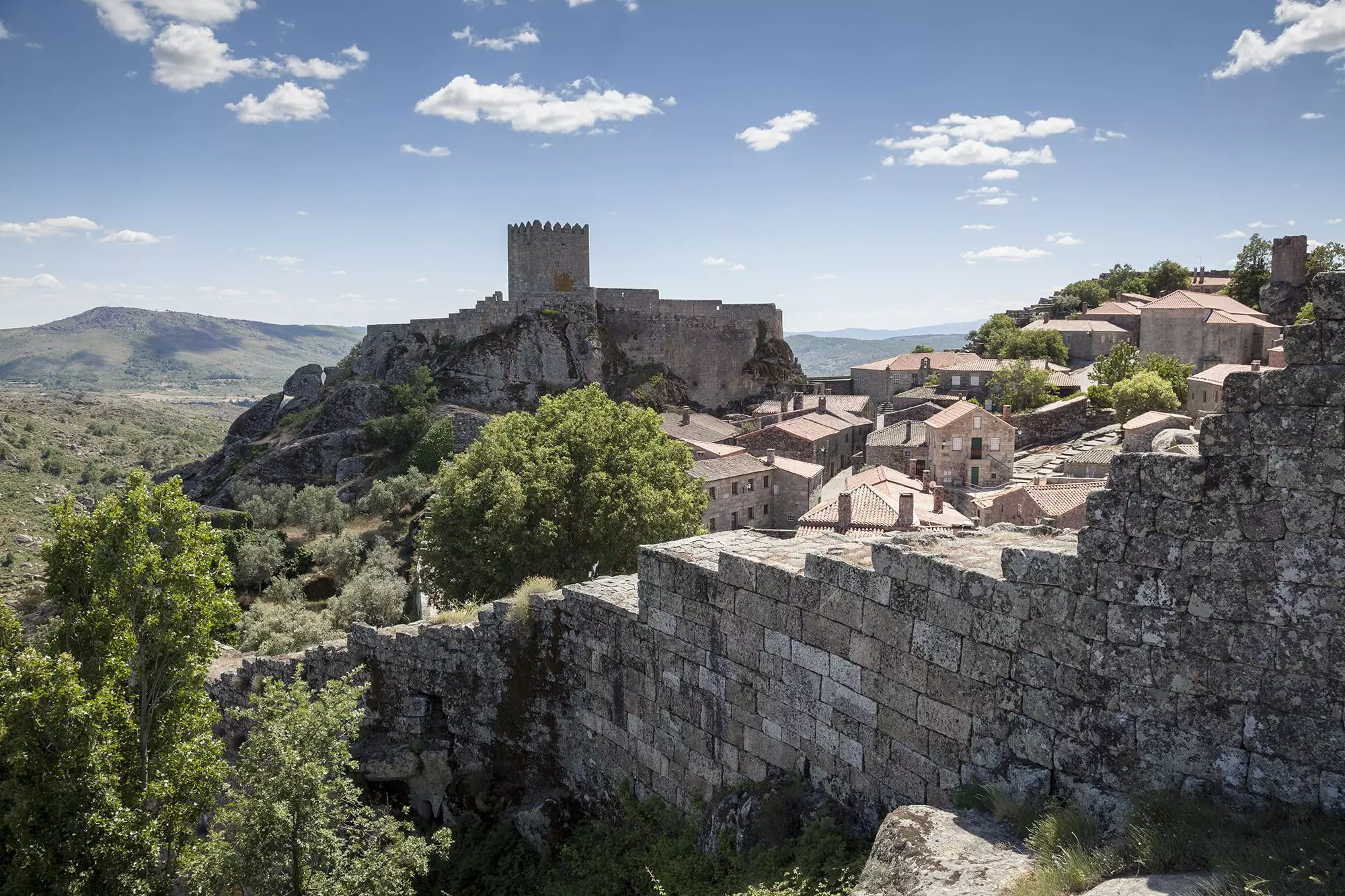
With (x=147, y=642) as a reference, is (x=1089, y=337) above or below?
above

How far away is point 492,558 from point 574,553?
2.11 metres

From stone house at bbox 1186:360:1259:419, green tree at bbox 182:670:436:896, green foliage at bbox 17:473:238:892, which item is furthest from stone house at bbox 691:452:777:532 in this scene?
green tree at bbox 182:670:436:896

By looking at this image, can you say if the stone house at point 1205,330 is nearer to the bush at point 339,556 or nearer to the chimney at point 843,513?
the chimney at point 843,513

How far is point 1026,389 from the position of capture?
5300 centimetres

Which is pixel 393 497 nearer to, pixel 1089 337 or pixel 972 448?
pixel 972 448

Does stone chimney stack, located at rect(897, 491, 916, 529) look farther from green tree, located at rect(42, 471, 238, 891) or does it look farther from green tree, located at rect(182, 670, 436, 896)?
green tree, located at rect(42, 471, 238, 891)

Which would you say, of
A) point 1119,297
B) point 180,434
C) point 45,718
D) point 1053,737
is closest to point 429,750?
point 45,718

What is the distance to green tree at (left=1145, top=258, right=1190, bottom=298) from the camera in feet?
287

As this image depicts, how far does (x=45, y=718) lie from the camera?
325 inches

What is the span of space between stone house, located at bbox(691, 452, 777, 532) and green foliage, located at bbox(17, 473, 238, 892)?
30.1 meters

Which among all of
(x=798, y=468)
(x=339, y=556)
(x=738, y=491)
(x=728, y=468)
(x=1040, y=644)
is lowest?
(x=339, y=556)

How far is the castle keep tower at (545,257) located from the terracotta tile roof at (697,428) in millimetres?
13193

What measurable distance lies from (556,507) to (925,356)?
5517cm

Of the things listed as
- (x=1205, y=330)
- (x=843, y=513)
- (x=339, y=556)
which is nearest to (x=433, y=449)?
(x=339, y=556)
